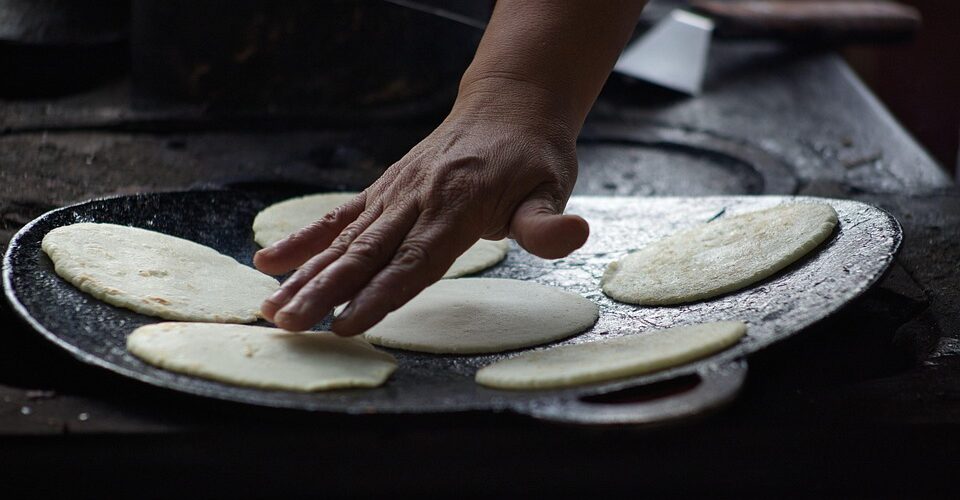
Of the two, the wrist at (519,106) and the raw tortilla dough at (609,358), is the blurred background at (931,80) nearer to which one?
the wrist at (519,106)

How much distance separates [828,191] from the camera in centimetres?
248

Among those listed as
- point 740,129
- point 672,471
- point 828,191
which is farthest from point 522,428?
point 740,129

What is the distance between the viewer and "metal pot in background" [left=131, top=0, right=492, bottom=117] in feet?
9.00

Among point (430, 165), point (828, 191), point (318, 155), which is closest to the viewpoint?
point (430, 165)

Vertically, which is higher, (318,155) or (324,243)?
(324,243)

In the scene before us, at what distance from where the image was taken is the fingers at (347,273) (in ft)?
4.43

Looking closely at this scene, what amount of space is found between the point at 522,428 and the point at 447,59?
6.22ft

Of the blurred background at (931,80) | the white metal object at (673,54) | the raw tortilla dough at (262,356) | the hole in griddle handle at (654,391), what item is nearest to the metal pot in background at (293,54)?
the white metal object at (673,54)

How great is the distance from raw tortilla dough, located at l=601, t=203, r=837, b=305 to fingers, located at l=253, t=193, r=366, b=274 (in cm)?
53

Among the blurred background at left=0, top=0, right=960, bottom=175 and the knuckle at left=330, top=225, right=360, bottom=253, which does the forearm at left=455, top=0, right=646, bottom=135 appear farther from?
the blurred background at left=0, top=0, right=960, bottom=175

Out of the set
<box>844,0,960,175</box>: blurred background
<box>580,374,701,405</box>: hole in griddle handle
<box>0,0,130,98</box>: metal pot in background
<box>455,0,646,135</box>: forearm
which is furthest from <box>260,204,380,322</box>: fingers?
<box>844,0,960,175</box>: blurred background

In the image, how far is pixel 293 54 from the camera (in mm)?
2807

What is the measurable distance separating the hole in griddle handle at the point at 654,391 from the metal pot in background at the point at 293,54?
63.8 inches

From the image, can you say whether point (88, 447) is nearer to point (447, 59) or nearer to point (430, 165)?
point (430, 165)
